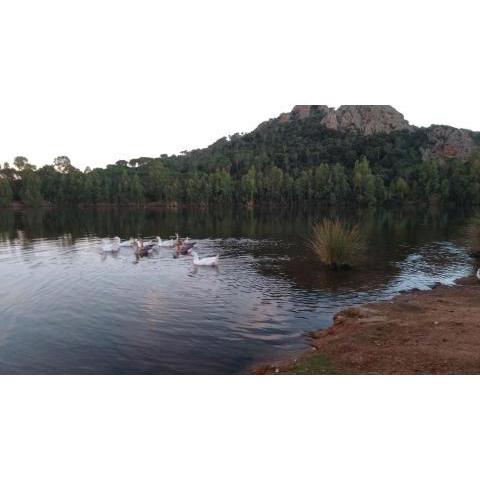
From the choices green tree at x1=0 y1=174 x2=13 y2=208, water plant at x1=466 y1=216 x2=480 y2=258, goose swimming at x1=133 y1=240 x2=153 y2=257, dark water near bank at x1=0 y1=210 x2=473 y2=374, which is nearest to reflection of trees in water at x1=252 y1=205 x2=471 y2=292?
dark water near bank at x1=0 y1=210 x2=473 y2=374

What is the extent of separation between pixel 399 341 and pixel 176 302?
32.3ft

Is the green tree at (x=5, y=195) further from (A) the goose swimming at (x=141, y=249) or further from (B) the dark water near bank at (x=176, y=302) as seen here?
(A) the goose swimming at (x=141, y=249)

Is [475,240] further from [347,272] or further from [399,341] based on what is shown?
[399,341]

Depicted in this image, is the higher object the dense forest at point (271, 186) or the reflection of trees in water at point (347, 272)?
the dense forest at point (271, 186)

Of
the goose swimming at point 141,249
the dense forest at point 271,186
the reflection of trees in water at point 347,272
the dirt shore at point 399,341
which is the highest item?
the dense forest at point 271,186

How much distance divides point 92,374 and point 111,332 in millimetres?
3341

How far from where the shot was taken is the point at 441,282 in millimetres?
23188

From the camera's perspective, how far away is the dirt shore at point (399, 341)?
1049cm

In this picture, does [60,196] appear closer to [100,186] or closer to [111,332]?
[100,186]

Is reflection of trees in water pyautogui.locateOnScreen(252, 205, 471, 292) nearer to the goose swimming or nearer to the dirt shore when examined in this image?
the dirt shore

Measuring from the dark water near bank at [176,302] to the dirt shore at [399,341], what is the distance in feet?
4.38

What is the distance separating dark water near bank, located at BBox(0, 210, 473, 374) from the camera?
13.5m

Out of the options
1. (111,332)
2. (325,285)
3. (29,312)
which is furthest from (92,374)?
(325,285)

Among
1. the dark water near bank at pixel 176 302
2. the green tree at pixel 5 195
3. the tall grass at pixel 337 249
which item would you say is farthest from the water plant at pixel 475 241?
the green tree at pixel 5 195
